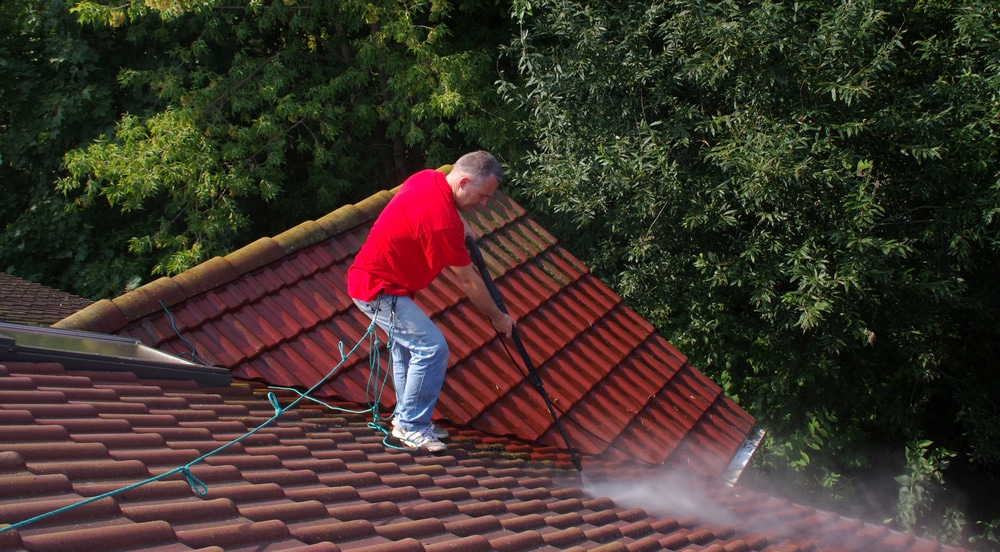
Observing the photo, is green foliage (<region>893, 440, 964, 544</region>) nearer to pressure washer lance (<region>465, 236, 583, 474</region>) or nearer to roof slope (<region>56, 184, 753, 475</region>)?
roof slope (<region>56, 184, 753, 475</region>)

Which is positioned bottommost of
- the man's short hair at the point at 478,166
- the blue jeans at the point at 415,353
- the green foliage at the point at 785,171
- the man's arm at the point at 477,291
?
the blue jeans at the point at 415,353

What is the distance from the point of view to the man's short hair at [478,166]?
4.18 m

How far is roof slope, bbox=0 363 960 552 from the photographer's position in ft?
7.59

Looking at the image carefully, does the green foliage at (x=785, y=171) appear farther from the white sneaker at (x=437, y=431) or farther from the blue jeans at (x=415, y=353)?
the blue jeans at (x=415, y=353)

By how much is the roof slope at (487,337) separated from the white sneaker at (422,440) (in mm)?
443

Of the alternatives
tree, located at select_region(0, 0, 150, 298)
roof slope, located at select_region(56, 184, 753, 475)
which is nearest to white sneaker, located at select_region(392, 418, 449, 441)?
roof slope, located at select_region(56, 184, 753, 475)

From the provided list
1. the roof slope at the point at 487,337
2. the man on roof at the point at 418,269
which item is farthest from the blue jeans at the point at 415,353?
the roof slope at the point at 487,337

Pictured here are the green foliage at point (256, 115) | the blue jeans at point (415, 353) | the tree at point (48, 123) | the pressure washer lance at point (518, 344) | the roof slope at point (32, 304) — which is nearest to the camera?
the blue jeans at point (415, 353)

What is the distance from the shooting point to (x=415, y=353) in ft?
13.9

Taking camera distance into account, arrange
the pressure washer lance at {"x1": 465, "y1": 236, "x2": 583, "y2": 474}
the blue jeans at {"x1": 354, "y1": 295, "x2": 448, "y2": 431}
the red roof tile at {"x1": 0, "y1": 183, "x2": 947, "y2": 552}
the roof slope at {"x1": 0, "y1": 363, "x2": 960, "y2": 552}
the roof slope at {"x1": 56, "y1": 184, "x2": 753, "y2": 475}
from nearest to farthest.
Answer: the roof slope at {"x1": 0, "y1": 363, "x2": 960, "y2": 552}, the red roof tile at {"x1": 0, "y1": 183, "x2": 947, "y2": 552}, the blue jeans at {"x1": 354, "y1": 295, "x2": 448, "y2": 431}, the roof slope at {"x1": 56, "y1": 184, "x2": 753, "y2": 475}, the pressure washer lance at {"x1": 465, "y1": 236, "x2": 583, "y2": 474}

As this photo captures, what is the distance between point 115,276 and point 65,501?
483 inches

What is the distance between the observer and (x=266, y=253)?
16.3 feet

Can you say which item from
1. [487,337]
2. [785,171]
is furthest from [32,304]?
[785,171]

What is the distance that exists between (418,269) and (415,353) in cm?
41
